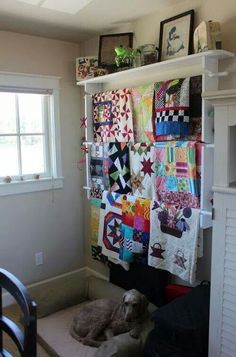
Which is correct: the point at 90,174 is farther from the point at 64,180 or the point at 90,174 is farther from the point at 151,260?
the point at 151,260

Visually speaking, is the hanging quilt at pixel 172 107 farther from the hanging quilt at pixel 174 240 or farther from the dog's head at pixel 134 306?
the dog's head at pixel 134 306

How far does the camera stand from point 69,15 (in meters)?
2.31

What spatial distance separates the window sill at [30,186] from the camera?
2686mm

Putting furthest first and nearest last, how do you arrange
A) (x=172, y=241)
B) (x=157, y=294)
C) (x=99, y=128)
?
(x=99, y=128) < (x=157, y=294) < (x=172, y=241)

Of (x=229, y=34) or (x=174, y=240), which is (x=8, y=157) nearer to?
(x=174, y=240)

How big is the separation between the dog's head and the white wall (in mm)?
1083

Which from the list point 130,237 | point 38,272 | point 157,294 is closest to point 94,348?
point 157,294

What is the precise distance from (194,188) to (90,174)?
1064 mm

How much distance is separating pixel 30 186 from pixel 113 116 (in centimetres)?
91

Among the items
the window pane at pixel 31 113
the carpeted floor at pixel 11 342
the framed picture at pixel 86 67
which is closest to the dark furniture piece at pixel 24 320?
the carpeted floor at pixel 11 342

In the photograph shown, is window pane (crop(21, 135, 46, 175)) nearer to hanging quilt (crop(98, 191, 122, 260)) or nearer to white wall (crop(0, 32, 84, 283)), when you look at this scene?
white wall (crop(0, 32, 84, 283))

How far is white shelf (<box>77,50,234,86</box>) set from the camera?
1864 mm

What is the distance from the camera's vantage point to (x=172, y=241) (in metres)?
2.19

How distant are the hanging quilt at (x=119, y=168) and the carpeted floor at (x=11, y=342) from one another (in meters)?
1.21
